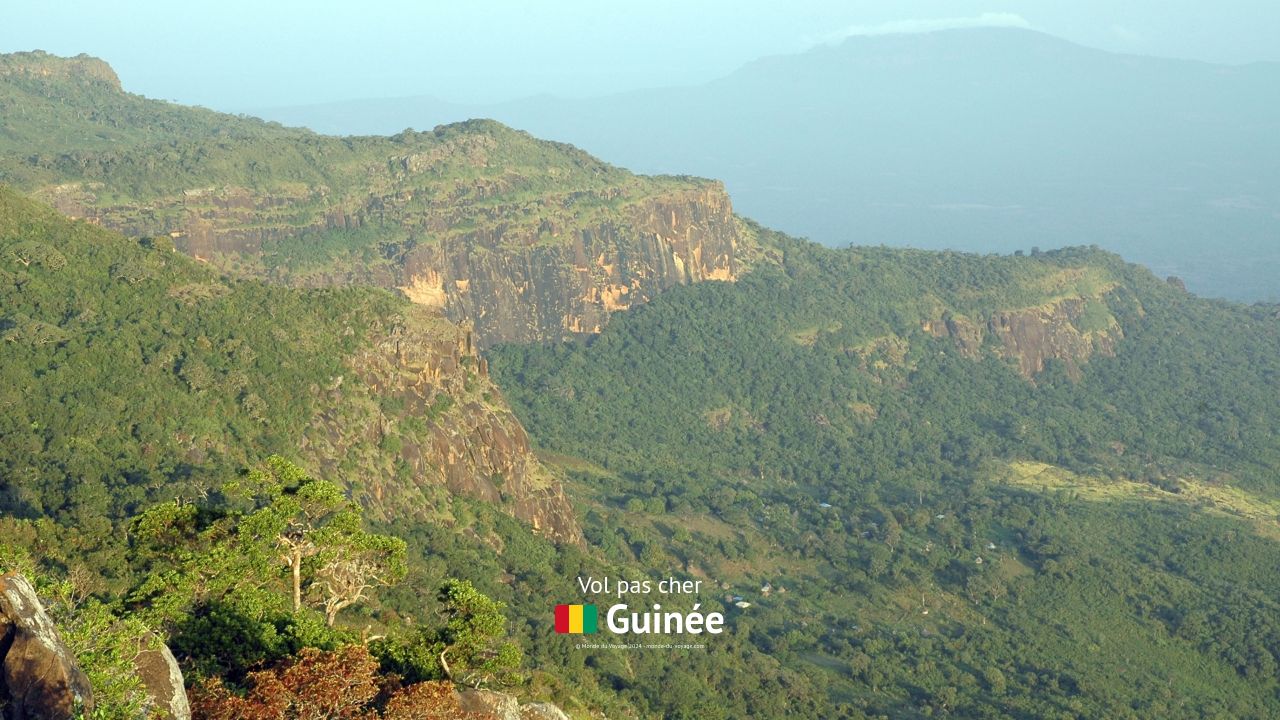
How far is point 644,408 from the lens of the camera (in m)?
106

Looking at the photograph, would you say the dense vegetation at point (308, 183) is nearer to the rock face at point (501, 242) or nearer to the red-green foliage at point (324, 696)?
the rock face at point (501, 242)

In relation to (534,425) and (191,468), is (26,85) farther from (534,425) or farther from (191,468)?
(191,468)

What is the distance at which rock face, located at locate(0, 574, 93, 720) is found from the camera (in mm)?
22484

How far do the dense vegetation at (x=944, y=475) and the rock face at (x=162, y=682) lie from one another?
39.2 meters

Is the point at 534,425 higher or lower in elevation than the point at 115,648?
lower

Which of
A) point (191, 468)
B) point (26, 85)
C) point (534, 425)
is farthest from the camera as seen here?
point (26, 85)

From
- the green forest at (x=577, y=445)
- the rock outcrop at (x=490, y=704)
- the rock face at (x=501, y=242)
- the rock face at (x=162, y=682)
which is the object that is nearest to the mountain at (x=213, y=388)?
the green forest at (x=577, y=445)

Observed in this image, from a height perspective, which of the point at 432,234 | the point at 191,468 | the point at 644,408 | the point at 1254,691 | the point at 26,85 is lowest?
the point at 1254,691

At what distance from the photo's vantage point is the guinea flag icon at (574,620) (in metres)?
57.0

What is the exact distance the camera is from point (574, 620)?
5716 cm

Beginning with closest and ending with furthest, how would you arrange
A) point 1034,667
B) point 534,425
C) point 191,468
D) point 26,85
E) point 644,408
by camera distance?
point 191,468
point 1034,667
point 534,425
point 644,408
point 26,85

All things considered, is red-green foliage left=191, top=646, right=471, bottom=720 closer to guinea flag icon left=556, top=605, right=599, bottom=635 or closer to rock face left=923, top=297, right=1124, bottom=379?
guinea flag icon left=556, top=605, right=599, bottom=635

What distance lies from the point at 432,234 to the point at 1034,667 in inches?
2389

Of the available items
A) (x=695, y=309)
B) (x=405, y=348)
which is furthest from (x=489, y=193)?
(x=405, y=348)
